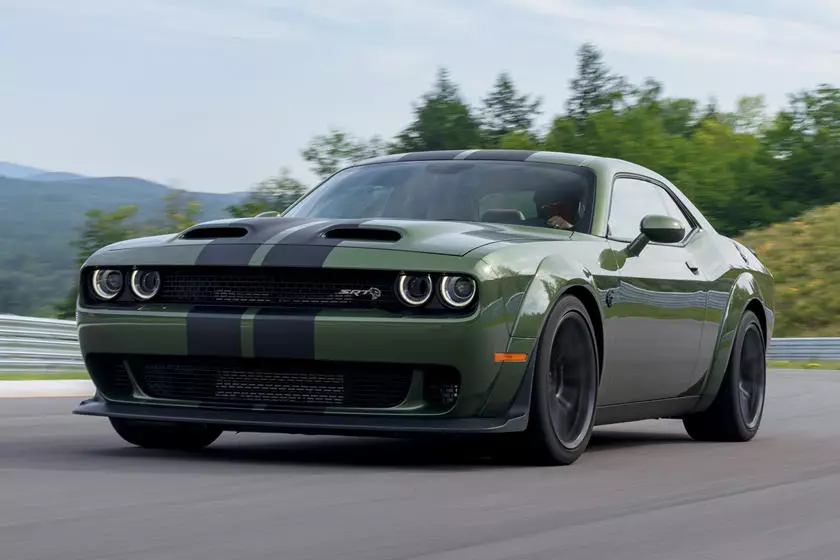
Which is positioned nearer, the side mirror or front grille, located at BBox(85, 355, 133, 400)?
front grille, located at BBox(85, 355, 133, 400)

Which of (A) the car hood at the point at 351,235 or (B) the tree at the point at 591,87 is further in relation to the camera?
(B) the tree at the point at 591,87

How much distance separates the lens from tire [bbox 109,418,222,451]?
6922 mm

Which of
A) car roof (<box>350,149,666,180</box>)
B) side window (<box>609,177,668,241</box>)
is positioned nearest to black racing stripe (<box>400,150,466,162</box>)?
car roof (<box>350,149,666,180</box>)

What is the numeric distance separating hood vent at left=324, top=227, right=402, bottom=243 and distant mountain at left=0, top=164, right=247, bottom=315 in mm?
49354

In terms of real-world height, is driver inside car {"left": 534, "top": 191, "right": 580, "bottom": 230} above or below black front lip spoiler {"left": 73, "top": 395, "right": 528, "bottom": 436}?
above

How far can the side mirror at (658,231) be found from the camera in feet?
24.6

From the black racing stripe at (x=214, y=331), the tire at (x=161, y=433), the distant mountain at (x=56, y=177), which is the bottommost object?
the distant mountain at (x=56, y=177)

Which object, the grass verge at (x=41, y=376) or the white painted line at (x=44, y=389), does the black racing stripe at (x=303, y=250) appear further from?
the grass verge at (x=41, y=376)

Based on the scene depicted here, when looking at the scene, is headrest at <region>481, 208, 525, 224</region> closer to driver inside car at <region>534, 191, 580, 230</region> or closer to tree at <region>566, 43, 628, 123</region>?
driver inside car at <region>534, 191, 580, 230</region>

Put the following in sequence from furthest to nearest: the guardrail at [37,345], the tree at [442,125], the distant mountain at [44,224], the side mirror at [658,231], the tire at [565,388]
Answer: the tree at [442,125]
the distant mountain at [44,224]
the guardrail at [37,345]
the side mirror at [658,231]
the tire at [565,388]

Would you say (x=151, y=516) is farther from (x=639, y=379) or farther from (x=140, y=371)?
(x=639, y=379)

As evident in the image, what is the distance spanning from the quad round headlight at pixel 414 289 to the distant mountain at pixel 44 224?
49.6 m

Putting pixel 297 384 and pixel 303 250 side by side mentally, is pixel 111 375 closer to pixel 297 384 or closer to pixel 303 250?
pixel 297 384

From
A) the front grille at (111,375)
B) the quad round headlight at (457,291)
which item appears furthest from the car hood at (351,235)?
the front grille at (111,375)
